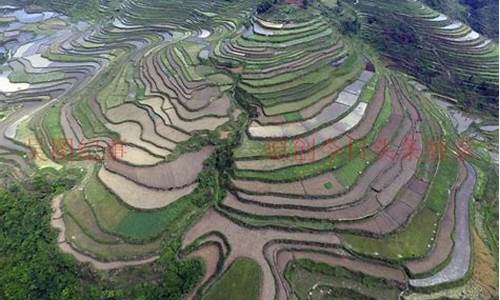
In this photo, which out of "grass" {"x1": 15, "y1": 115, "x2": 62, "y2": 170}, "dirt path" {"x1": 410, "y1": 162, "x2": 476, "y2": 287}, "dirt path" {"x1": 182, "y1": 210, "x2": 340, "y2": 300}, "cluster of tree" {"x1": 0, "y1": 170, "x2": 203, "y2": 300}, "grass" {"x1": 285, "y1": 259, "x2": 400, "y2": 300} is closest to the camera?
"cluster of tree" {"x1": 0, "y1": 170, "x2": 203, "y2": 300}

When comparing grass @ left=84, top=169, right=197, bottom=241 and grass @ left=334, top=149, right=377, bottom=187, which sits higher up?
grass @ left=334, top=149, right=377, bottom=187

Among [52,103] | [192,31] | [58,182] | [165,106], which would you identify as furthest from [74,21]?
[58,182]

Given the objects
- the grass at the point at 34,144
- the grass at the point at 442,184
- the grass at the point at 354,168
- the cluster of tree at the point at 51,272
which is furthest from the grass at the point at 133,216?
the grass at the point at 442,184

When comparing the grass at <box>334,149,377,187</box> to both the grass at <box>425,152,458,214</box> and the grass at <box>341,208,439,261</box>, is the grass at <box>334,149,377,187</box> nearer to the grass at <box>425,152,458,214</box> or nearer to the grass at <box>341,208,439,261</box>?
the grass at <box>341,208,439,261</box>

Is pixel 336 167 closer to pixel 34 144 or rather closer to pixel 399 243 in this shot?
pixel 399 243

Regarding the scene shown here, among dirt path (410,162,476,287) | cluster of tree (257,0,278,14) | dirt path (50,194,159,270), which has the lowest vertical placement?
dirt path (50,194,159,270)

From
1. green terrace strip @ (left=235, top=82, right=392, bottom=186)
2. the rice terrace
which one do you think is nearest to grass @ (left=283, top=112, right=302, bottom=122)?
the rice terrace

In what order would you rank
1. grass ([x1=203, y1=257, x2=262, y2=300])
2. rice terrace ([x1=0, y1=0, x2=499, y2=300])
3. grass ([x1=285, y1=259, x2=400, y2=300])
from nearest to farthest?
grass ([x1=203, y1=257, x2=262, y2=300]) < grass ([x1=285, y1=259, x2=400, y2=300]) < rice terrace ([x1=0, y1=0, x2=499, y2=300])
